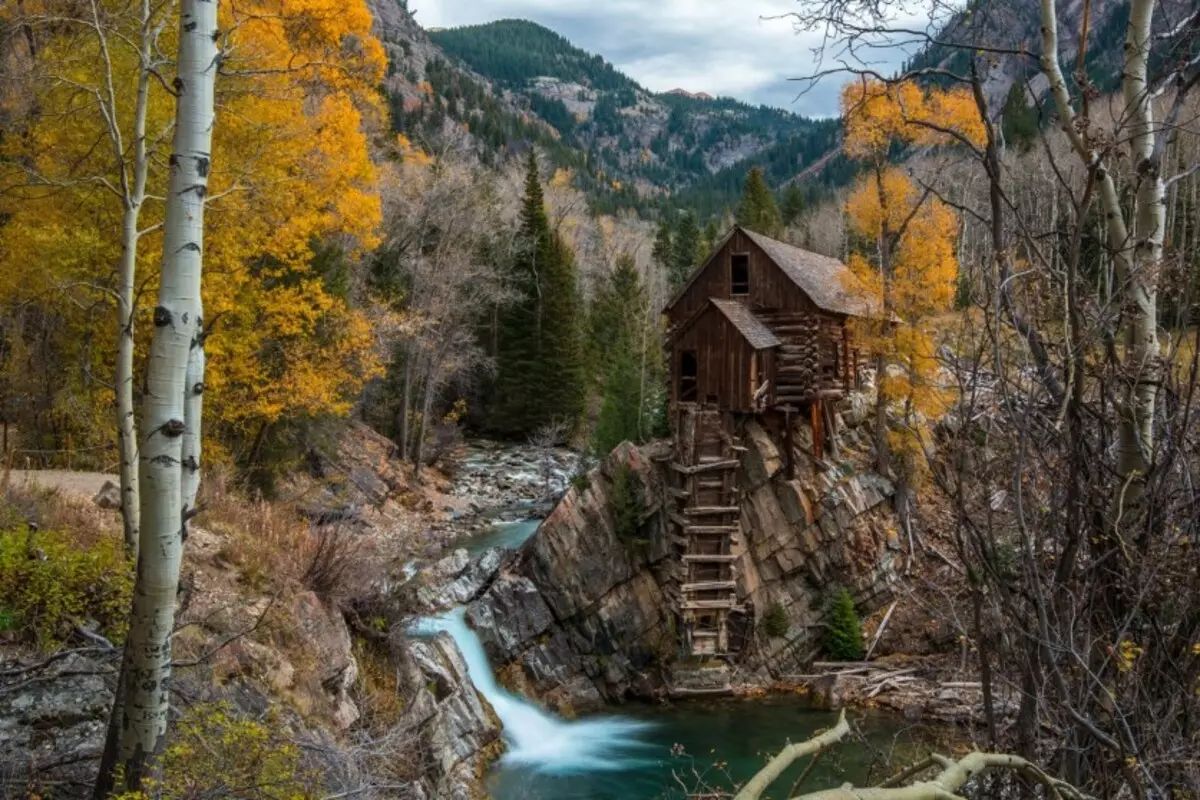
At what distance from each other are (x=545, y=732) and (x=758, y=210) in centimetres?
3857

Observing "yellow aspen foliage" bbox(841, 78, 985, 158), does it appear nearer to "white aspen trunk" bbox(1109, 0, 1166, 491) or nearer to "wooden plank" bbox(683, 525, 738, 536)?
"wooden plank" bbox(683, 525, 738, 536)

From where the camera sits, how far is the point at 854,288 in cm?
1847

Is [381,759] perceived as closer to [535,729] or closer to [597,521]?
[535,729]

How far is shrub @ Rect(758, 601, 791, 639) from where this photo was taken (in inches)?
685

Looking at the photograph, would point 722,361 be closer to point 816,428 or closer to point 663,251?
point 816,428

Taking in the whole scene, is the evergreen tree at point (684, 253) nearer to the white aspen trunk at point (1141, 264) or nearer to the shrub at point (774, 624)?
the shrub at point (774, 624)

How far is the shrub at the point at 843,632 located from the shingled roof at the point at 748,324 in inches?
236

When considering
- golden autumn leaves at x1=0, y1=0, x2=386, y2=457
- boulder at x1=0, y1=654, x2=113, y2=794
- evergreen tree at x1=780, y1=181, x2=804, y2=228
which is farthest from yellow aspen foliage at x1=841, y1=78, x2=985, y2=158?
evergreen tree at x1=780, y1=181, x2=804, y2=228

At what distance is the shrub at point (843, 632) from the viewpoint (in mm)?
17125

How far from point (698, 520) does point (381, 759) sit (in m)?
10.8


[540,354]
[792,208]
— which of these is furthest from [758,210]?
[540,354]

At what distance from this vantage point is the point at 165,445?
4254 millimetres

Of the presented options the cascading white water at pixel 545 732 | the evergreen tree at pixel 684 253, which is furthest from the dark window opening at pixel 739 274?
the evergreen tree at pixel 684 253

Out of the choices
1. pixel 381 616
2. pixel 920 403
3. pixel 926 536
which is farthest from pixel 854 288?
pixel 381 616
